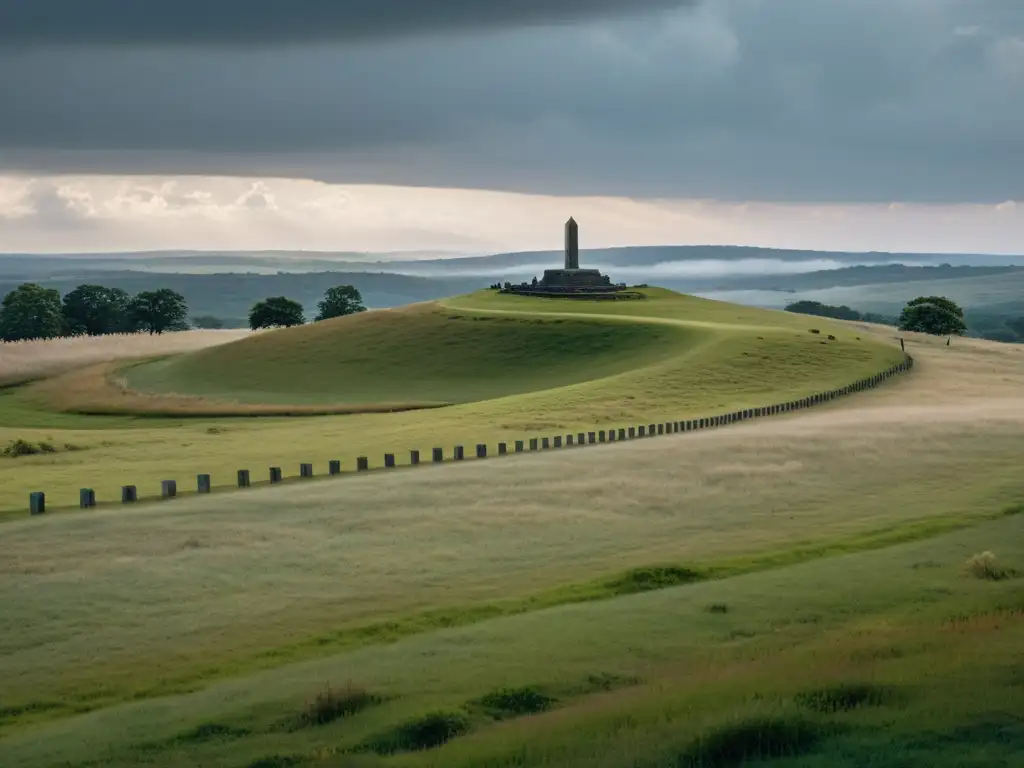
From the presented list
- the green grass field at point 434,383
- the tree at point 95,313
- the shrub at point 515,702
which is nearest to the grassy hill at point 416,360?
the green grass field at point 434,383

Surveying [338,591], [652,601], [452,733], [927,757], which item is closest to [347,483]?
[338,591]

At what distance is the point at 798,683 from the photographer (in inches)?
642

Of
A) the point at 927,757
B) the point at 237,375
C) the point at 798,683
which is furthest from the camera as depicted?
the point at 237,375

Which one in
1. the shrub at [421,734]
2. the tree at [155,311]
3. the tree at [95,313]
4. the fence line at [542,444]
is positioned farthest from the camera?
the tree at [155,311]

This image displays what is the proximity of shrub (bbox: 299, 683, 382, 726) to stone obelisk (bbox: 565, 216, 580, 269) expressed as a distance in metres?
123

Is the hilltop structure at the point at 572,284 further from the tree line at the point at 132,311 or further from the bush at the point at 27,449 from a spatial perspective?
the bush at the point at 27,449

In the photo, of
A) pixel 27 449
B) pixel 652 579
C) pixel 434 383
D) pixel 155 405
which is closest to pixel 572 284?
pixel 434 383

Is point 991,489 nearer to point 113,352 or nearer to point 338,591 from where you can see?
point 338,591

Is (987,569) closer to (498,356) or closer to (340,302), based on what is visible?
(498,356)

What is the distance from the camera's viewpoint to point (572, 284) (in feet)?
443

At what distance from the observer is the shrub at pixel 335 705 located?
16.5m

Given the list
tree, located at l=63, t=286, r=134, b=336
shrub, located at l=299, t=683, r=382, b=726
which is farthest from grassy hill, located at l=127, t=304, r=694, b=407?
shrub, located at l=299, t=683, r=382, b=726

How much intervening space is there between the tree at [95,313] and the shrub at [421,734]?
506 feet

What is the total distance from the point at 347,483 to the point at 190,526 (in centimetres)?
780
